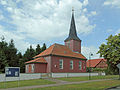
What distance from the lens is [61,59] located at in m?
37.5

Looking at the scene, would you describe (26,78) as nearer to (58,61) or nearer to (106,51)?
(58,61)

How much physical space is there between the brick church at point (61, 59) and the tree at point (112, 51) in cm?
1136

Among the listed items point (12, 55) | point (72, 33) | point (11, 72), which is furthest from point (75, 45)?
point (11, 72)

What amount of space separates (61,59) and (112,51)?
45.6 feet

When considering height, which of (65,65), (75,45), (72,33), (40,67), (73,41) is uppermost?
(72,33)

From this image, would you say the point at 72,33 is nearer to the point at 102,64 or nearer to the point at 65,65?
the point at 65,65

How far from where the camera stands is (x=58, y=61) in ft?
120

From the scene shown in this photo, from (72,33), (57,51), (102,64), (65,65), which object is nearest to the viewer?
(57,51)

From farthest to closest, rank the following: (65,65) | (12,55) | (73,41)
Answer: (12,55) < (73,41) < (65,65)

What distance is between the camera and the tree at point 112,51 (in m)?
27.5

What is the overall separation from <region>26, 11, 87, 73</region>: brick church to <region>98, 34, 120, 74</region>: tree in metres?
11.4

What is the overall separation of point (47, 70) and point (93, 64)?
101 ft

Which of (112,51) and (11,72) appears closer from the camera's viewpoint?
(11,72)

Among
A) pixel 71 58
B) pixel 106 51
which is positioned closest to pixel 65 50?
pixel 71 58
